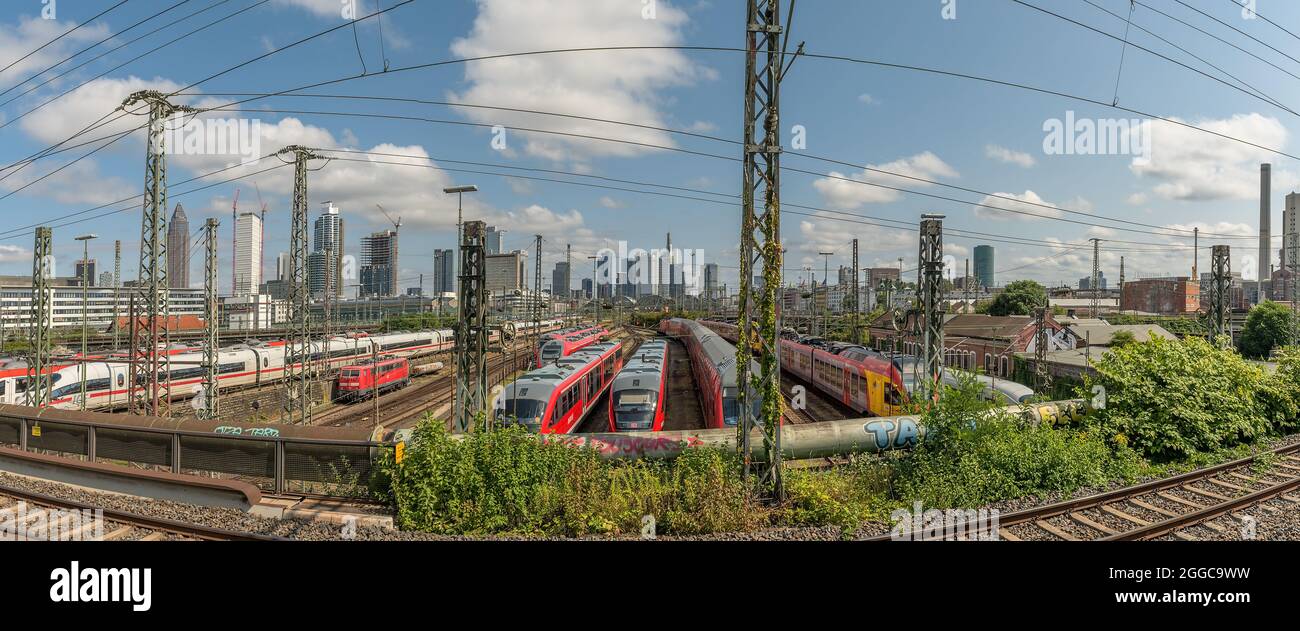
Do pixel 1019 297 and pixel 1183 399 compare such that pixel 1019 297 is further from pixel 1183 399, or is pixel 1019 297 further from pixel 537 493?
pixel 537 493

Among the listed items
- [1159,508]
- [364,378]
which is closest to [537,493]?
[1159,508]

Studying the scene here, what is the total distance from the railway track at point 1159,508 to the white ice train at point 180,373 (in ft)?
65.9

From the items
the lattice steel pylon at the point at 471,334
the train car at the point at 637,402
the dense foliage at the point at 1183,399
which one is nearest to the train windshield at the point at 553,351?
the train car at the point at 637,402

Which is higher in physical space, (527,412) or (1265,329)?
(1265,329)

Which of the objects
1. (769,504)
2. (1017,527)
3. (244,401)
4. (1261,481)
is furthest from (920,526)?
(244,401)

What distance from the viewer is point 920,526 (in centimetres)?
820

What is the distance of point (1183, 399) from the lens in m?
12.3

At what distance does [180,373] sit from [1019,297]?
71.5 meters

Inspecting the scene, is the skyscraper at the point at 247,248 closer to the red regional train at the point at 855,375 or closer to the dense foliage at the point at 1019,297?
the red regional train at the point at 855,375

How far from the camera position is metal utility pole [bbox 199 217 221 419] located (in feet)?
58.5

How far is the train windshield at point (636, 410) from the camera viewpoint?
15.5 m

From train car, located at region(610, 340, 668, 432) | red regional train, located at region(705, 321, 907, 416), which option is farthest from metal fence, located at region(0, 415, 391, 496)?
red regional train, located at region(705, 321, 907, 416)

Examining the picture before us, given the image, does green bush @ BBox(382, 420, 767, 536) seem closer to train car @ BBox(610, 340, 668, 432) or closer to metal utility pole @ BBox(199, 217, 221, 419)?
train car @ BBox(610, 340, 668, 432)

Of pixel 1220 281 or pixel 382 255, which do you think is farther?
pixel 382 255
